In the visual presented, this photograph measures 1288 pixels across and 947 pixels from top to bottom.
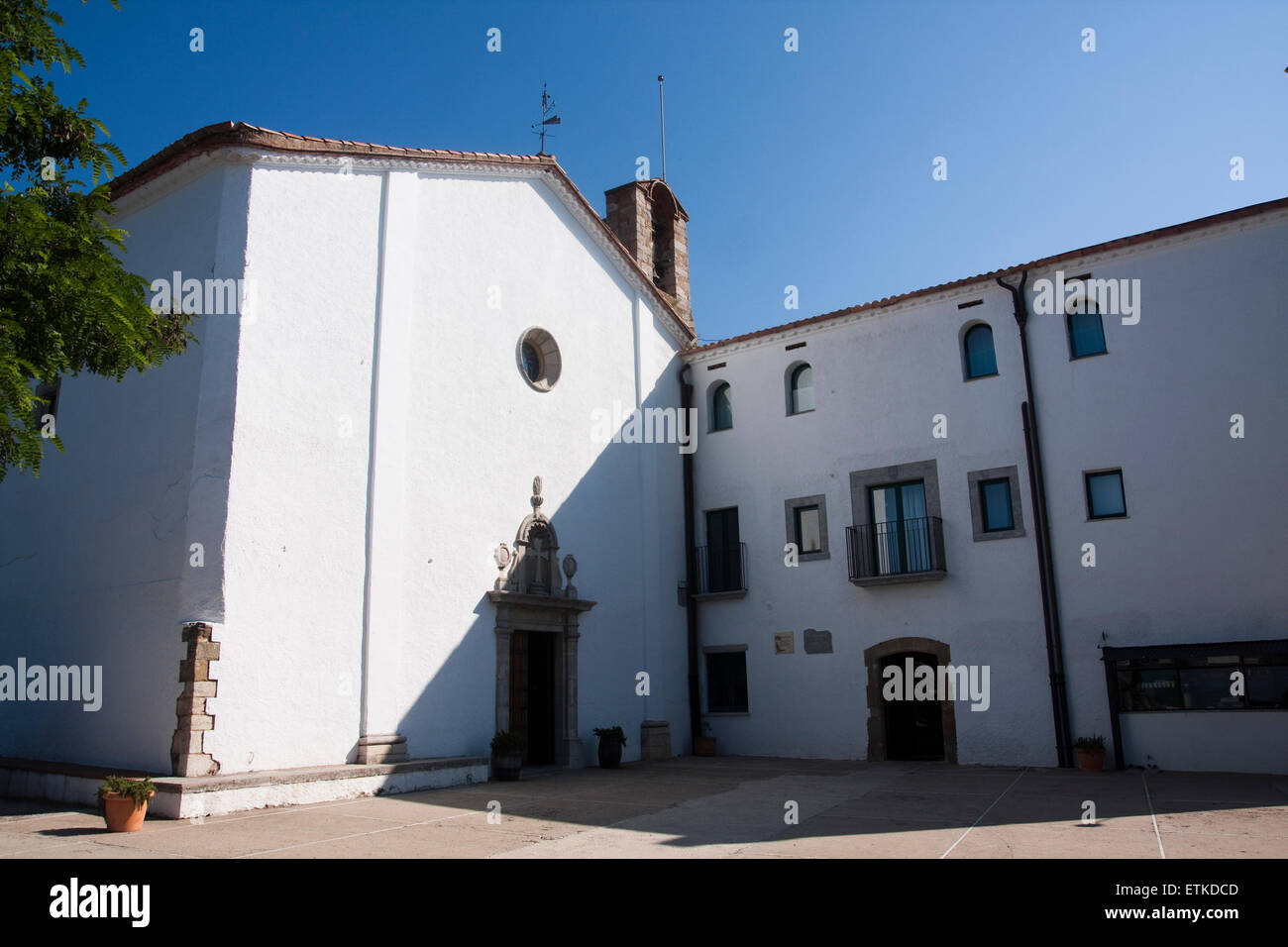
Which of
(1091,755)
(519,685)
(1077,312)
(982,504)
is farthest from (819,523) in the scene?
(519,685)

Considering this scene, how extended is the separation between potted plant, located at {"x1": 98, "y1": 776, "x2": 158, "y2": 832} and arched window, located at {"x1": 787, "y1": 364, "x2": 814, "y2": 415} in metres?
12.6

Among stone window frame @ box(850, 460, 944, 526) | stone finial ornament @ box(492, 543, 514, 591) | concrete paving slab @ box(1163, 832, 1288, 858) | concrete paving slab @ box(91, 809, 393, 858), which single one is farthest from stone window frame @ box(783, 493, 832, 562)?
concrete paving slab @ box(91, 809, 393, 858)

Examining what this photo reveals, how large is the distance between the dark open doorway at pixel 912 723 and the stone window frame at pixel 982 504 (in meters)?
2.28

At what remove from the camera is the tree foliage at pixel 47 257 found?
25.5ft

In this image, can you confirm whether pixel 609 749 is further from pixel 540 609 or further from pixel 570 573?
pixel 570 573

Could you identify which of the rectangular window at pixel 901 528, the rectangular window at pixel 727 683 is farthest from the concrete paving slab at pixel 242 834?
the rectangular window at pixel 901 528

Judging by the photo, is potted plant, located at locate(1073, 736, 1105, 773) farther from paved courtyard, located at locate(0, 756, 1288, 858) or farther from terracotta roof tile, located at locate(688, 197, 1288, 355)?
terracotta roof tile, located at locate(688, 197, 1288, 355)

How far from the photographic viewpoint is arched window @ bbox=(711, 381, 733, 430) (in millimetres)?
18891

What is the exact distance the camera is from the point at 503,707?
1375 centimetres

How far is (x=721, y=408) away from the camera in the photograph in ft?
62.7

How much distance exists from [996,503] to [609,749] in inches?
294
